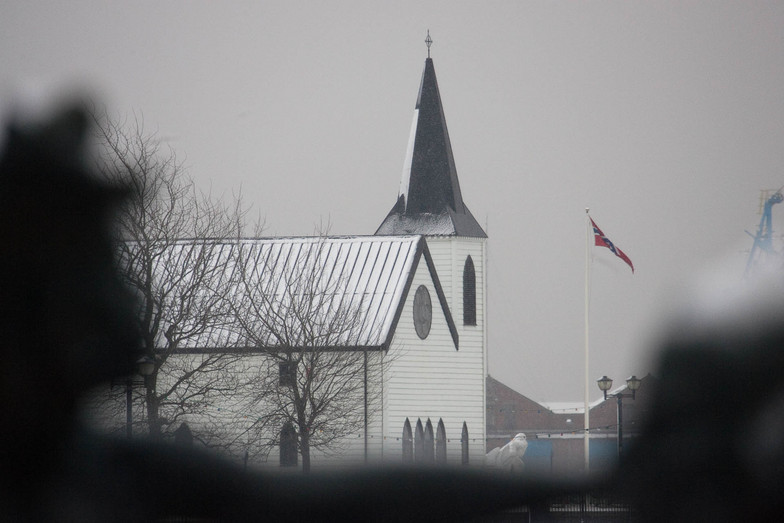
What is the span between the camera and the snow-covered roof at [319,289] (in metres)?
41.5

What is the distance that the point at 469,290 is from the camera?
59.2m

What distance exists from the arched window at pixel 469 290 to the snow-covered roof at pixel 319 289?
127 inches

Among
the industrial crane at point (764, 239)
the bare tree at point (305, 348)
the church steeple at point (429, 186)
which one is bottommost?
the bare tree at point (305, 348)

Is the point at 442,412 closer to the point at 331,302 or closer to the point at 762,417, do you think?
the point at 331,302

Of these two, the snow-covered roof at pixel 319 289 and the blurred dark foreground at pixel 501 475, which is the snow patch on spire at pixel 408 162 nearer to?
the snow-covered roof at pixel 319 289

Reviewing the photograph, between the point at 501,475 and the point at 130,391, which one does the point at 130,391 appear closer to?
the point at 130,391

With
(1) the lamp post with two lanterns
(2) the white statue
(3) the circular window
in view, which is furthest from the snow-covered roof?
(2) the white statue

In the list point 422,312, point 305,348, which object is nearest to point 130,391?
point 305,348

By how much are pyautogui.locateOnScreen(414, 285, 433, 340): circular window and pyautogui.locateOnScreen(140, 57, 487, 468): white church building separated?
0.16ft

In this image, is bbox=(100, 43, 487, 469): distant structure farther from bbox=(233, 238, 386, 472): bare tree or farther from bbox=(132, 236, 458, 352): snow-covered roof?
bbox=(233, 238, 386, 472): bare tree

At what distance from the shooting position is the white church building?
4894 cm

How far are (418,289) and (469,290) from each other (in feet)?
21.5

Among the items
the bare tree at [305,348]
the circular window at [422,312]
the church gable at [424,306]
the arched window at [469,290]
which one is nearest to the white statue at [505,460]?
the bare tree at [305,348]

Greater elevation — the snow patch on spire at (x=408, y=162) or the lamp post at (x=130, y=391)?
the snow patch on spire at (x=408, y=162)
